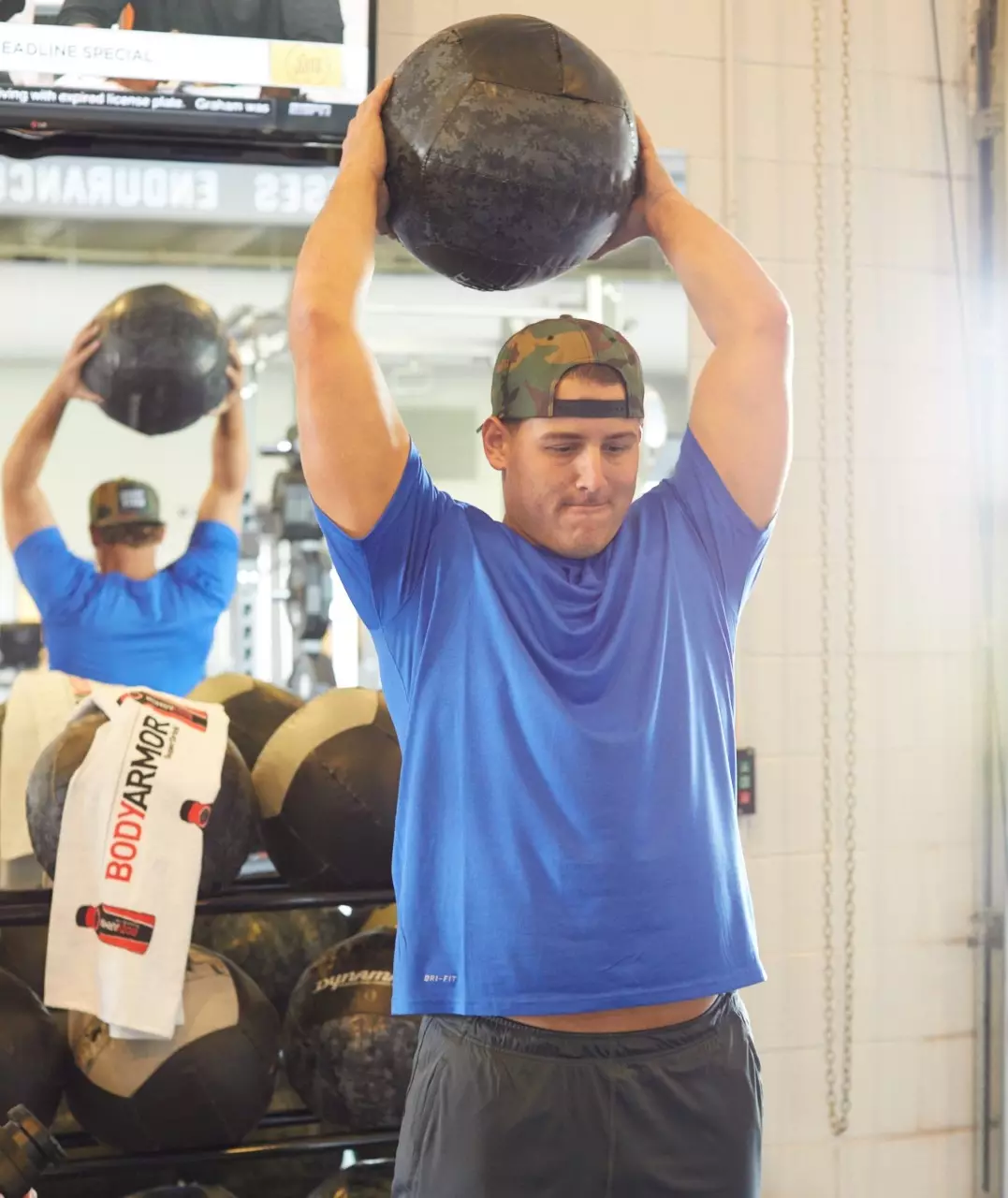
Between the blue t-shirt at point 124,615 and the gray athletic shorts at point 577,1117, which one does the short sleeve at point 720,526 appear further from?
the blue t-shirt at point 124,615

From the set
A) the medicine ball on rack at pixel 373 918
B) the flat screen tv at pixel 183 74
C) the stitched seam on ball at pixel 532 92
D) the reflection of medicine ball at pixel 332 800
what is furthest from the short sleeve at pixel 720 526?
the flat screen tv at pixel 183 74

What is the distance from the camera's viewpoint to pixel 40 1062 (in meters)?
2.23

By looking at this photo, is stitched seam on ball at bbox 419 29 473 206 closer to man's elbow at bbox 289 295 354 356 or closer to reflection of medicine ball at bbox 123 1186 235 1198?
man's elbow at bbox 289 295 354 356

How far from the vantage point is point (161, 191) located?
118 inches

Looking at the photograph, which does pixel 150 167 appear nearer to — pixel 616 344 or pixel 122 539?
pixel 122 539

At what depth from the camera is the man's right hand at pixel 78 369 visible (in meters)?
2.76

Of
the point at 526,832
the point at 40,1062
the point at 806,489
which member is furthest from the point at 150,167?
the point at 526,832

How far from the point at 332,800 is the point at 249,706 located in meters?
0.41

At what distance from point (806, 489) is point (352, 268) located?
1.97 m

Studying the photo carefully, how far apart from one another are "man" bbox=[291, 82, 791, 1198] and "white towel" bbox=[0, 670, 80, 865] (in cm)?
115

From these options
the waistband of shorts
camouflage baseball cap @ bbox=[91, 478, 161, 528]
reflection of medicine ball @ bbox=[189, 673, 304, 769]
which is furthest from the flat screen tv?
the waistband of shorts

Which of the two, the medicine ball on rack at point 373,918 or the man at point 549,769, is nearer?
the man at point 549,769

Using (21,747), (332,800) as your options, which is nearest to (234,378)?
(21,747)

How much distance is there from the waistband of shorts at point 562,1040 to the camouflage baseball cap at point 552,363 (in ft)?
2.20
